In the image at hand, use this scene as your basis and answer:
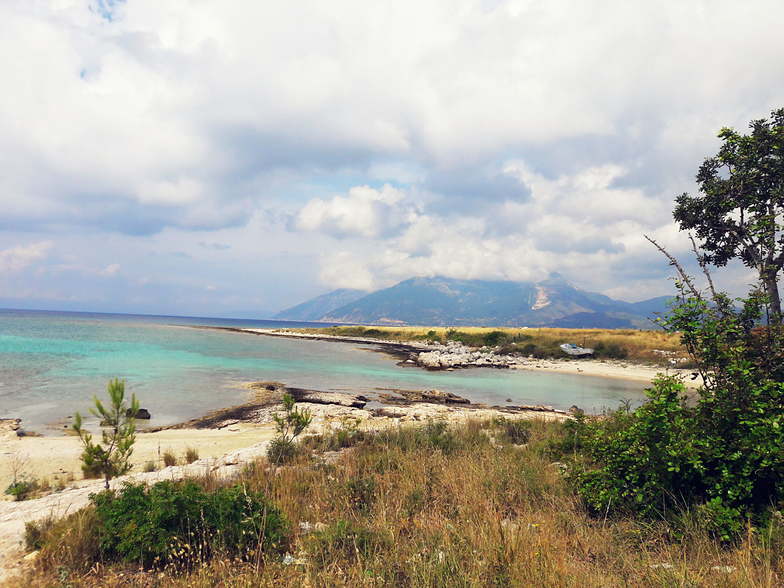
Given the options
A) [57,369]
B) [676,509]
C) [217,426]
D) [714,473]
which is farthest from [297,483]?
[57,369]

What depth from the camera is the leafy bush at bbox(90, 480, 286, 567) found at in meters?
4.17

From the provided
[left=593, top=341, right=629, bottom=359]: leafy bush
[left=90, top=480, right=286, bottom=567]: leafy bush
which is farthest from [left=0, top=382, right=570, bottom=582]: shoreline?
[left=593, top=341, right=629, bottom=359]: leafy bush

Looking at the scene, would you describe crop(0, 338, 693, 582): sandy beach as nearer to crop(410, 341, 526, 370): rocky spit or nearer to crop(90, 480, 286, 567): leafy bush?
crop(90, 480, 286, 567): leafy bush

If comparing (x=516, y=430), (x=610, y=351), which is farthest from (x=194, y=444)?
(x=610, y=351)

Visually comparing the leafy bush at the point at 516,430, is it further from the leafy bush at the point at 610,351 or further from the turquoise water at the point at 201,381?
the leafy bush at the point at 610,351

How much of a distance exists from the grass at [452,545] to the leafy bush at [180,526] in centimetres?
19

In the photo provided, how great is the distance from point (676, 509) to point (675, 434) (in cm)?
103

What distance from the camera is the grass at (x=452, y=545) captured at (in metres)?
3.56

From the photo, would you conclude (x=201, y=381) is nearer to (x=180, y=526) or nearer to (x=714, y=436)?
(x=180, y=526)

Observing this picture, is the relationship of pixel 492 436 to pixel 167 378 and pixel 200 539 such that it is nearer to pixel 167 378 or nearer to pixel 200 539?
pixel 200 539

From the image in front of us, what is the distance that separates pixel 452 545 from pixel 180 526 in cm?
318

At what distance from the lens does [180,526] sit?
4.38 meters

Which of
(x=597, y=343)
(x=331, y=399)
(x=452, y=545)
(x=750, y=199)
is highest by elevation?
(x=750, y=199)

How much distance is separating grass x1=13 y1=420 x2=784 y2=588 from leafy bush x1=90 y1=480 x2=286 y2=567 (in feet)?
0.61
